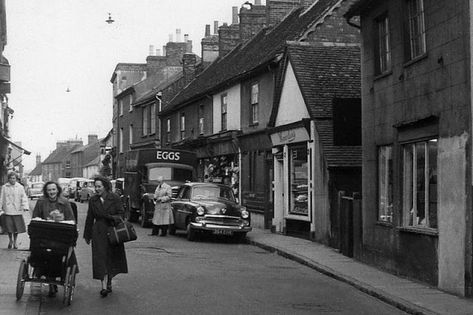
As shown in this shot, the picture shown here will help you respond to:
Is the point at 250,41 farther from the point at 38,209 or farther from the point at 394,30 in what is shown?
the point at 38,209

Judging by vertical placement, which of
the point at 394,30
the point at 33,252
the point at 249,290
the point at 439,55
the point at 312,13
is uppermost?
the point at 312,13

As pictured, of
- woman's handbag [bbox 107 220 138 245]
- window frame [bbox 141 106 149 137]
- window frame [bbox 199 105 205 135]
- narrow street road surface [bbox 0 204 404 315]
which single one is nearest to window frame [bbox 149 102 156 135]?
window frame [bbox 141 106 149 137]

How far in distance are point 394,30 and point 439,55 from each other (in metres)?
2.21

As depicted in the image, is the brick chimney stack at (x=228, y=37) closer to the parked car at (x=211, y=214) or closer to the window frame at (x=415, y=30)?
the parked car at (x=211, y=214)

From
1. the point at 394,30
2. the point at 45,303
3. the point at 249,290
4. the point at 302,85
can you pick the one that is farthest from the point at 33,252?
the point at 302,85

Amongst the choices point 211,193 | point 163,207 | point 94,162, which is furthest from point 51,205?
point 94,162

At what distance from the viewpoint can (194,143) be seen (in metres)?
33.3

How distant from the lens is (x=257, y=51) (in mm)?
29562

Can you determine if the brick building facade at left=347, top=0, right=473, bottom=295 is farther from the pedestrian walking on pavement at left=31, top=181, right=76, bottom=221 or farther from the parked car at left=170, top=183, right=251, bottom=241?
the parked car at left=170, top=183, right=251, bottom=241

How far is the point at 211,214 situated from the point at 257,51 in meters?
11.2

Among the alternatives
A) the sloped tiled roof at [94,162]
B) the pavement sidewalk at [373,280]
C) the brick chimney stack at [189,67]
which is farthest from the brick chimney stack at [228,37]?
the sloped tiled roof at [94,162]

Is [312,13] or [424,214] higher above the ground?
[312,13]

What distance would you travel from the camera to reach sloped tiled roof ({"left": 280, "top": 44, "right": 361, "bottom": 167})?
1866cm

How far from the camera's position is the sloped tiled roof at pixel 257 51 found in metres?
24.6
